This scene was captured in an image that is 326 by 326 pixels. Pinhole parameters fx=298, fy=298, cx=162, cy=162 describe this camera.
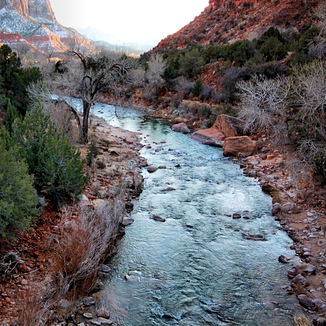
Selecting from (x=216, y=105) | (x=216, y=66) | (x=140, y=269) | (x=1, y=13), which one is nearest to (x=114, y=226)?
(x=140, y=269)

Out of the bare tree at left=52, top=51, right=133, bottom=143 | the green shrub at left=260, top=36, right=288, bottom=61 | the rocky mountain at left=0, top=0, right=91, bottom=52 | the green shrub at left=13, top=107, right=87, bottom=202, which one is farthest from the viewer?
the rocky mountain at left=0, top=0, right=91, bottom=52

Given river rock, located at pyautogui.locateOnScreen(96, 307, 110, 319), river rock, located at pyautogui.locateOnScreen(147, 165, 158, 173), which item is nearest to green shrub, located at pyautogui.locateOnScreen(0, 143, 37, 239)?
river rock, located at pyautogui.locateOnScreen(96, 307, 110, 319)

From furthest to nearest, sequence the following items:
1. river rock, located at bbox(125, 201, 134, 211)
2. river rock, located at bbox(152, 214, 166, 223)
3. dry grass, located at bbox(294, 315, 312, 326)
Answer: river rock, located at bbox(125, 201, 134, 211) → river rock, located at bbox(152, 214, 166, 223) → dry grass, located at bbox(294, 315, 312, 326)

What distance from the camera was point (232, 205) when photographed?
9.53 metres

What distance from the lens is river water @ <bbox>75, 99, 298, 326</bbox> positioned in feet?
16.4

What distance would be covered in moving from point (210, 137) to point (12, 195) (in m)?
14.4

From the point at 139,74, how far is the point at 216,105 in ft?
38.1

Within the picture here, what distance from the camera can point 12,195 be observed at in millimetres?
4934

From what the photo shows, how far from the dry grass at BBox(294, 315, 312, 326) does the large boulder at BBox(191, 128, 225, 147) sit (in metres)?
13.3

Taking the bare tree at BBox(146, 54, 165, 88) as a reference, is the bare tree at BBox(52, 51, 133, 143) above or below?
below

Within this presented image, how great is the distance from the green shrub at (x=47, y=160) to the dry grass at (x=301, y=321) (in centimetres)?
518

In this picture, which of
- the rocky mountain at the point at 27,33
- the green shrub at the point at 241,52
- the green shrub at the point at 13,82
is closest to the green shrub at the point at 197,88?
the green shrub at the point at 241,52

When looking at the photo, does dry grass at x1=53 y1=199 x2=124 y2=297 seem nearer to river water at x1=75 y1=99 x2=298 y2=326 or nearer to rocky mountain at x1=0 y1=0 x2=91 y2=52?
river water at x1=75 y1=99 x2=298 y2=326

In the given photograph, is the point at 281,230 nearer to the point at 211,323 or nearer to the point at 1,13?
the point at 211,323
